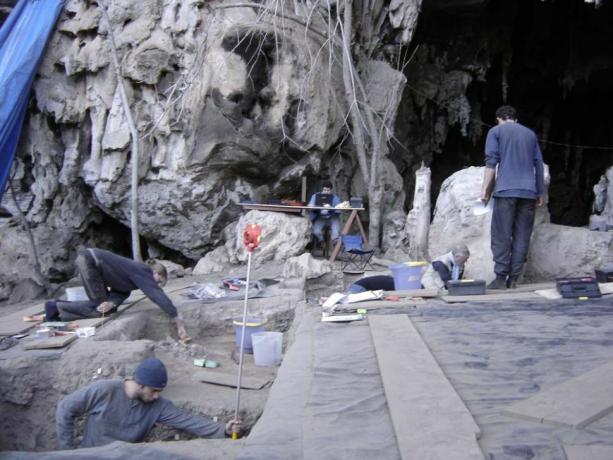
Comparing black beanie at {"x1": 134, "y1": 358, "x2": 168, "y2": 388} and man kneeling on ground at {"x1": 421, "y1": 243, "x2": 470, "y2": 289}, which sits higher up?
man kneeling on ground at {"x1": 421, "y1": 243, "x2": 470, "y2": 289}

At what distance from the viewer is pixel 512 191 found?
17.7 ft

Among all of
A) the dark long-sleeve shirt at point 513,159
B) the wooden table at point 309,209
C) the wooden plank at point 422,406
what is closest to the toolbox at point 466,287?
the dark long-sleeve shirt at point 513,159

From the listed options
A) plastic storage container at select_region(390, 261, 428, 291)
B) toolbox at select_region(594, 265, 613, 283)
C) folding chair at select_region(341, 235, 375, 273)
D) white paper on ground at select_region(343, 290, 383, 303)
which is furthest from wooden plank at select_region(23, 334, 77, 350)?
toolbox at select_region(594, 265, 613, 283)

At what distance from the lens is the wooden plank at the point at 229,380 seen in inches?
199

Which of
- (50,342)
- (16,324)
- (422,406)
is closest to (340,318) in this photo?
(422,406)

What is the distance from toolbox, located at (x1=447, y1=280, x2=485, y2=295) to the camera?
514 cm

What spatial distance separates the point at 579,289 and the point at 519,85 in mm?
14467

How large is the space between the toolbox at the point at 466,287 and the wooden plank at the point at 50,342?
346 centimetres

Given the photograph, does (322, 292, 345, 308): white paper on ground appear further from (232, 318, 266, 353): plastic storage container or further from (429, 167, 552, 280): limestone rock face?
(429, 167, 552, 280): limestone rock face

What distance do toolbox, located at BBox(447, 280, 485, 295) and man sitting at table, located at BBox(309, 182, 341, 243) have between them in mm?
4879

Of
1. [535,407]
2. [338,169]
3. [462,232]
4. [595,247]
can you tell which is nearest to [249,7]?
[338,169]

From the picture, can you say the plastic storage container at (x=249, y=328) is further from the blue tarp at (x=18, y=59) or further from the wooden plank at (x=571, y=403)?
the blue tarp at (x=18, y=59)

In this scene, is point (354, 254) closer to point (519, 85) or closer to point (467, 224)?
point (467, 224)

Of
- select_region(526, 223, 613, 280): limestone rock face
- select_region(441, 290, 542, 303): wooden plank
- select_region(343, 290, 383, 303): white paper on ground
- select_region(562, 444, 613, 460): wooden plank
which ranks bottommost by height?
select_region(343, 290, 383, 303): white paper on ground
